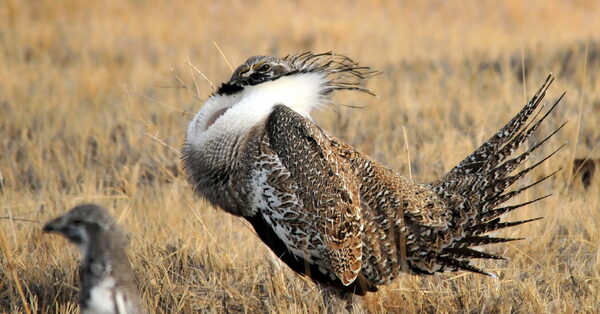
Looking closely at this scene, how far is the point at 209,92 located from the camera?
959 centimetres

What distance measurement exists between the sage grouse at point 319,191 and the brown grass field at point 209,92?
28 centimetres

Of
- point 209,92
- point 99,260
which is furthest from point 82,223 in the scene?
point 209,92

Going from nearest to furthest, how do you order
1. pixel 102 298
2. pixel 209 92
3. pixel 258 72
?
pixel 102 298 → pixel 258 72 → pixel 209 92

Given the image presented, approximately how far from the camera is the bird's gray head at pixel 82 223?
3137 millimetres

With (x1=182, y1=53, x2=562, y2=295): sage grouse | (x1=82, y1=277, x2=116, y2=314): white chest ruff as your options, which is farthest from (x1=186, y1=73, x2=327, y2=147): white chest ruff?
(x1=82, y1=277, x2=116, y2=314): white chest ruff

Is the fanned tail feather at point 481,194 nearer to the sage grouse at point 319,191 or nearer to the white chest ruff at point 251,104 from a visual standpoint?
the sage grouse at point 319,191

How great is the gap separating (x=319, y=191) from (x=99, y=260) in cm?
103

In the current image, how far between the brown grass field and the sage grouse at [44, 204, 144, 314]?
1.46 feet

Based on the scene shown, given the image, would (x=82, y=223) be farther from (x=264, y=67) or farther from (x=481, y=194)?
(x=481, y=194)

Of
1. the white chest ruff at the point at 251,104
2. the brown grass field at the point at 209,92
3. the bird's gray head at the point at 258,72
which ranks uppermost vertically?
the bird's gray head at the point at 258,72

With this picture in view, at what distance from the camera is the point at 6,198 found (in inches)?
220

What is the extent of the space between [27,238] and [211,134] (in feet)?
5.54

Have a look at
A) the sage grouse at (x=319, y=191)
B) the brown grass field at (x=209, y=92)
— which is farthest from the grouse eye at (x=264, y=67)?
the brown grass field at (x=209, y=92)

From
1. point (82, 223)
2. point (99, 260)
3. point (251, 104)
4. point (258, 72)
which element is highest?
point (258, 72)
